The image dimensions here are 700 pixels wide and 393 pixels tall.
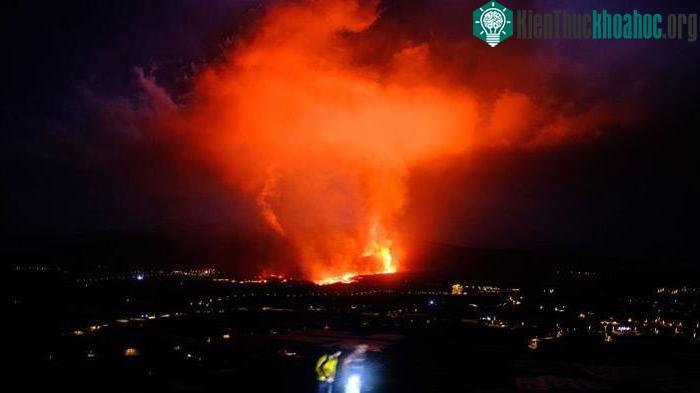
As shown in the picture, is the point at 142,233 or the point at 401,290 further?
the point at 142,233

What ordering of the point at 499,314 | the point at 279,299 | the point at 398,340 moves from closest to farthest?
1. the point at 398,340
2. the point at 499,314
3. the point at 279,299

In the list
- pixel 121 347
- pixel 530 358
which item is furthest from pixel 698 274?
pixel 121 347

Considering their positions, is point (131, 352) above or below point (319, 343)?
below

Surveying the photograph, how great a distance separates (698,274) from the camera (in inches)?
3853

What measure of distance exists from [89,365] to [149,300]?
3035cm

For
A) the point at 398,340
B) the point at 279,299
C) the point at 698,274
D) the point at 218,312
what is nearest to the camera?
the point at 398,340

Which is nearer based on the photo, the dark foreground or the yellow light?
the dark foreground

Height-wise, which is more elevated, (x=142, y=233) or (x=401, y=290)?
(x=142, y=233)

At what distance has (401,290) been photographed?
210ft

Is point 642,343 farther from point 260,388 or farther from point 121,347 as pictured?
point 121,347

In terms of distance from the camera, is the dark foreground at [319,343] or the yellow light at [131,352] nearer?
the dark foreground at [319,343]

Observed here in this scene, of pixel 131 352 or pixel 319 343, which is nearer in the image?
pixel 131 352

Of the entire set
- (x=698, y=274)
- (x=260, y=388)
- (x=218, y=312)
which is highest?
(x=698, y=274)

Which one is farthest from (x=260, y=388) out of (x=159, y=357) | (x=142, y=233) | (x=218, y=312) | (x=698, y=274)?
(x=142, y=233)
